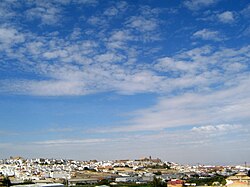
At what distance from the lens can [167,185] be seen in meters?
49.1

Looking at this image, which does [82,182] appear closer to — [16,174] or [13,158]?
[16,174]

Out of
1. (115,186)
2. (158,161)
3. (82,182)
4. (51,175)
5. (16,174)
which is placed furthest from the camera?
(158,161)

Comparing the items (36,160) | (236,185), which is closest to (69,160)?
(36,160)

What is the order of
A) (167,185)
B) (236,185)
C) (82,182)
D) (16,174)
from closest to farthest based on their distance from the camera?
(236,185)
(167,185)
(82,182)
(16,174)

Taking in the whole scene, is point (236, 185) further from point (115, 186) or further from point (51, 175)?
point (51, 175)

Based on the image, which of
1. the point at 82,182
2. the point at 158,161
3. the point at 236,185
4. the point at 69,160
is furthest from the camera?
the point at 69,160

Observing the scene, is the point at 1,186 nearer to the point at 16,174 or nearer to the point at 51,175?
the point at 51,175

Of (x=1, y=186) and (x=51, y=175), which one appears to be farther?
(x=51, y=175)

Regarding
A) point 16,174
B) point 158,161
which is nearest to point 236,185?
point 16,174

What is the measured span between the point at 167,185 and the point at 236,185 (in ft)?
37.9

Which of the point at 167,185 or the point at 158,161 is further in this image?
the point at 158,161

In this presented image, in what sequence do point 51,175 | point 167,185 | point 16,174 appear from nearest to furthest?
1. point 167,185
2. point 51,175
3. point 16,174

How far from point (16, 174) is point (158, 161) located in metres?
69.3

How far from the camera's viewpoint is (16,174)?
9106 cm
